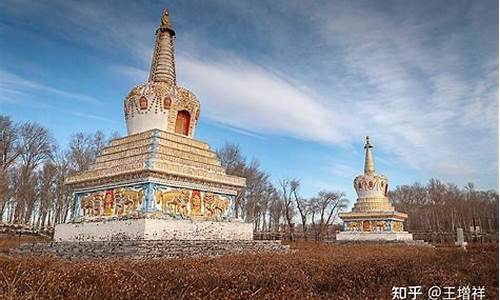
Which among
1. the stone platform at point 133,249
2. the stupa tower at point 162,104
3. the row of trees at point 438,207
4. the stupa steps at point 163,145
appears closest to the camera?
the stone platform at point 133,249

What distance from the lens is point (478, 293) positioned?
17.7 feet

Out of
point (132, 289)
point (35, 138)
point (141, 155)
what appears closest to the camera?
point (132, 289)

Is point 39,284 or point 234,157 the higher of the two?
point 234,157

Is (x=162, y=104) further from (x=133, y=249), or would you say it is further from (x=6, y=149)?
(x=6, y=149)

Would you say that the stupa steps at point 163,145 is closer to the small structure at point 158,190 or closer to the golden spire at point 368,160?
the small structure at point 158,190

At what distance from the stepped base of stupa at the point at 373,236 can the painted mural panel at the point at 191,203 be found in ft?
55.8

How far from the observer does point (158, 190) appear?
14.0 metres

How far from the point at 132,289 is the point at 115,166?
11.3 meters

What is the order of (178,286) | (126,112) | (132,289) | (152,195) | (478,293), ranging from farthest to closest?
(126,112) < (152,195) < (478,293) < (178,286) < (132,289)

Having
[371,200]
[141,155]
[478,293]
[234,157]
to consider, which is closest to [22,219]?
[234,157]

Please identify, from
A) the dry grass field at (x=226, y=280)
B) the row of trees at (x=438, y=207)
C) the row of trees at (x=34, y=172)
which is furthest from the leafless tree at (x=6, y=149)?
the row of trees at (x=438, y=207)

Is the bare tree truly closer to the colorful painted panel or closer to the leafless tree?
the leafless tree

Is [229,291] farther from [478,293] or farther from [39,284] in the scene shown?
[478,293]

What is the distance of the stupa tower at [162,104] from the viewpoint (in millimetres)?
16859
